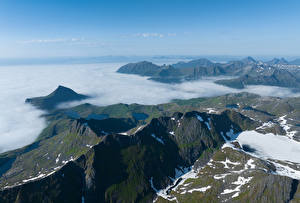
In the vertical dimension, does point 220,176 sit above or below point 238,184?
below

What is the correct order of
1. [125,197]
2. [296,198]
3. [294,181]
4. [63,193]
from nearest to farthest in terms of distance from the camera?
1. [296,198]
2. [294,181]
3. [63,193]
4. [125,197]

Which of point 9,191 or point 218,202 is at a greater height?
point 9,191

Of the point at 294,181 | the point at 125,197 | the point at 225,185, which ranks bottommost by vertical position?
the point at 125,197

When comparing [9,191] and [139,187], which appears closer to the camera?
[9,191]

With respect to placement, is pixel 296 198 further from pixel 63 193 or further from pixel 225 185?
pixel 63 193

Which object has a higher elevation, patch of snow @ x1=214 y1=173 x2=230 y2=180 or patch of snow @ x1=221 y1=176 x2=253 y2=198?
patch of snow @ x1=221 y1=176 x2=253 y2=198

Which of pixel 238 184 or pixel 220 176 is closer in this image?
pixel 238 184

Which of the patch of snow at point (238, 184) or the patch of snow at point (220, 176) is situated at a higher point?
the patch of snow at point (238, 184)

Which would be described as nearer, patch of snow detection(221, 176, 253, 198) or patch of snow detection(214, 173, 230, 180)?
patch of snow detection(221, 176, 253, 198)

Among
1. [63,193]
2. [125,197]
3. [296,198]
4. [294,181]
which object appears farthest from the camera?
[125,197]

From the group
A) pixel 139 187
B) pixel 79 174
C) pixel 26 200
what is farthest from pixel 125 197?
pixel 26 200

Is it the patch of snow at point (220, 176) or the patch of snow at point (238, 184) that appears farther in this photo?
the patch of snow at point (220, 176)
